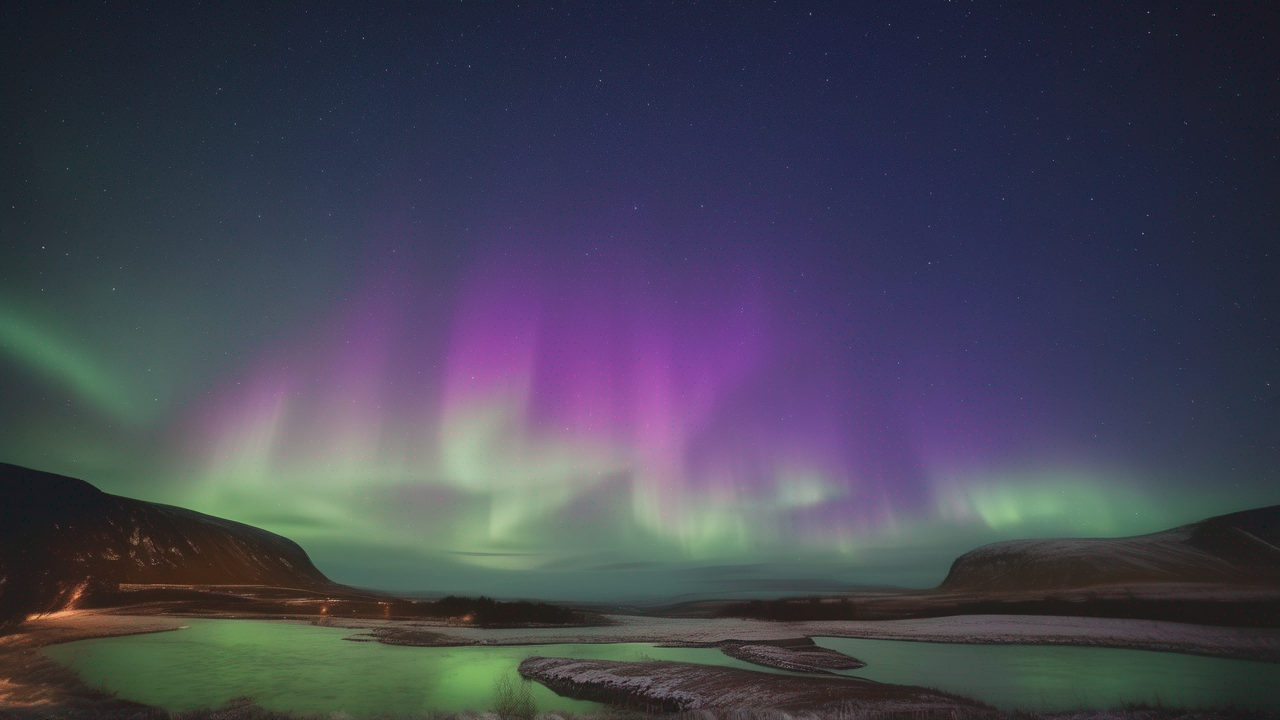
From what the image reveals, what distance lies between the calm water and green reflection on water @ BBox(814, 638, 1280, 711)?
0.40 ft

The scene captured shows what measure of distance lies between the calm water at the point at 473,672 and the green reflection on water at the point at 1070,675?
121mm

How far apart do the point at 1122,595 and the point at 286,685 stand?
176608 millimetres

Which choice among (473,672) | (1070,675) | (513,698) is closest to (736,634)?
(1070,675)

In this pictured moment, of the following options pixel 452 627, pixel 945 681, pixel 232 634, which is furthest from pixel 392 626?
pixel 945 681

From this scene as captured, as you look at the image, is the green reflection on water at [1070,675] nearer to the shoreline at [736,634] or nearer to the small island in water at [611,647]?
the small island in water at [611,647]

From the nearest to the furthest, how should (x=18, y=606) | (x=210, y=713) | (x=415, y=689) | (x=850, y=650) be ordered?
1. (x=210, y=713)
2. (x=415, y=689)
3. (x=850, y=650)
4. (x=18, y=606)

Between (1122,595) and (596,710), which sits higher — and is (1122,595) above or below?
below

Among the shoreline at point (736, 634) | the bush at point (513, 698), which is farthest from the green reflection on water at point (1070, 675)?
the bush at point (513, 698)

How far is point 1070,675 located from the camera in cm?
4291

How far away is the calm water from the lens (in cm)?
3306

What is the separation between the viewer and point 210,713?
27016mm

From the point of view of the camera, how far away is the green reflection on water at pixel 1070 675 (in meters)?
33.2

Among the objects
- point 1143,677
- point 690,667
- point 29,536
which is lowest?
point 1143,677

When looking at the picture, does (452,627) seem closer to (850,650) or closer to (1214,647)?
(850,650)
